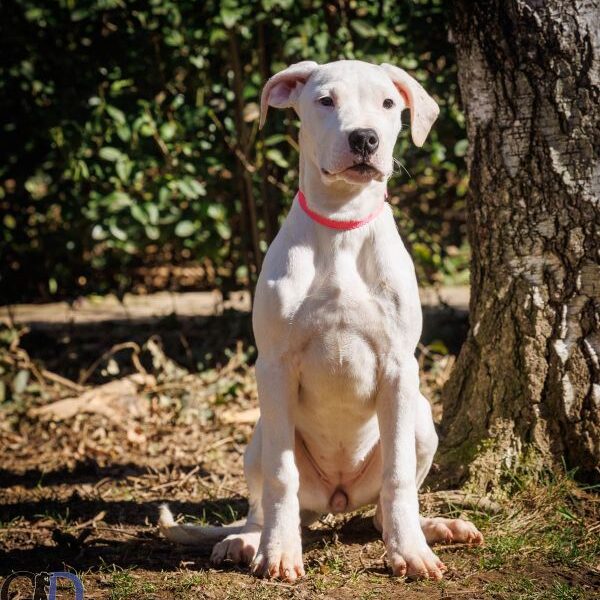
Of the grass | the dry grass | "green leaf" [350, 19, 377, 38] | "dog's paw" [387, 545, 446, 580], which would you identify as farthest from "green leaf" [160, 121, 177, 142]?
"dog's paw" [387, 545, 446, 580]

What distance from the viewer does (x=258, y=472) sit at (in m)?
3.83

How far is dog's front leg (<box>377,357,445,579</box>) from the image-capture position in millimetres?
3445

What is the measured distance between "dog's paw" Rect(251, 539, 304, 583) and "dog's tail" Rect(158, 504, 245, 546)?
1.40 ft

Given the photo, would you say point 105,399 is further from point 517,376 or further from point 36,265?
point 517,376

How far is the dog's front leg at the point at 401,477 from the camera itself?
3445 millimetres

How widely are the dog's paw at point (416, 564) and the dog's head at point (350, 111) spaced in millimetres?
1394

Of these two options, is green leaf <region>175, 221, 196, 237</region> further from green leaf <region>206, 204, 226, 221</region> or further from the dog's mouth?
the dog's mouth

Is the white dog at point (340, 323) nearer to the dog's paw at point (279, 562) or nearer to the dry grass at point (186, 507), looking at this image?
the dog's paw at point (279, 562)

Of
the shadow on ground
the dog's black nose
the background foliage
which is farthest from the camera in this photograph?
the shadow on ground

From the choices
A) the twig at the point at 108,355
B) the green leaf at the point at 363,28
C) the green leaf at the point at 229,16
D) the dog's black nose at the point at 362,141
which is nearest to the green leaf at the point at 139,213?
the twig at the point at 108,355

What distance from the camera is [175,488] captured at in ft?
16.0

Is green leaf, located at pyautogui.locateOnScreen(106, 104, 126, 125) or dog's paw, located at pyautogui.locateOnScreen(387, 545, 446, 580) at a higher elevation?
green leaf, located at pyautogui.locateOnScreen(106, 104, 126, 125)

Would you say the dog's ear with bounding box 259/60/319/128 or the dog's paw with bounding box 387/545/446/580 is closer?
the dog's paw with bounding box 387/545/446/580

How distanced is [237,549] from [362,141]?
5.49 ft
